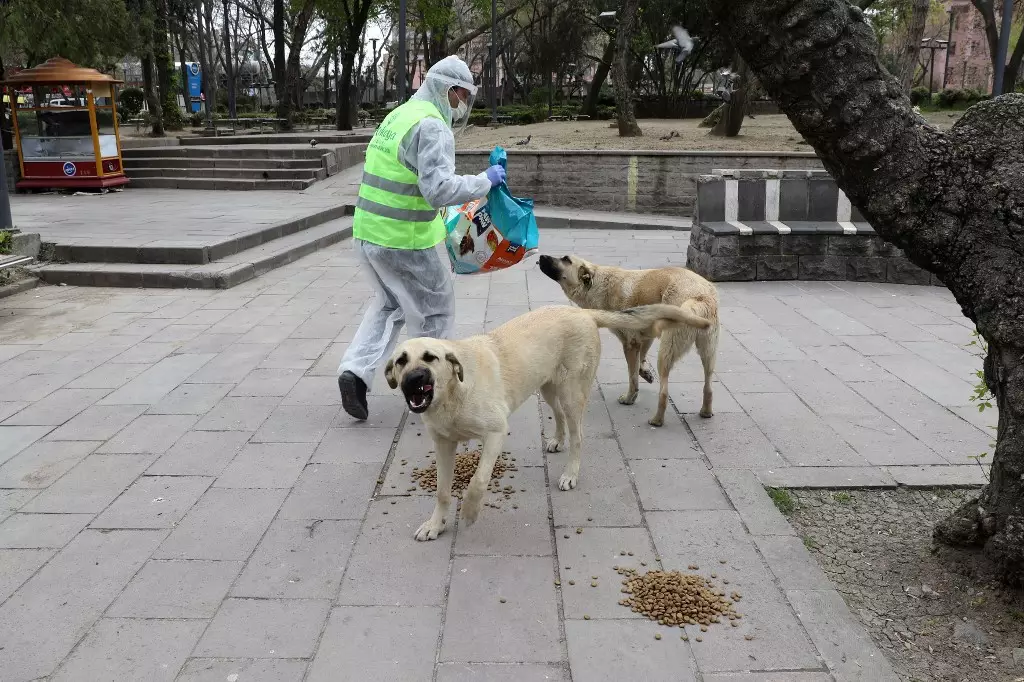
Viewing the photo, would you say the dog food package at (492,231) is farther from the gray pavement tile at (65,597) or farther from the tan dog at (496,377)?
the gray pavement tile at (65,597)

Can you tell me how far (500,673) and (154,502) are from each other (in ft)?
7.87

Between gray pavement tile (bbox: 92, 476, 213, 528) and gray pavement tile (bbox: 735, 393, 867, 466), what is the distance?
138 inches

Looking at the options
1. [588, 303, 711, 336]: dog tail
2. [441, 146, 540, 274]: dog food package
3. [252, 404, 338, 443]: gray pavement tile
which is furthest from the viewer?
[252, 404, 338, 443]: gray pavement tile

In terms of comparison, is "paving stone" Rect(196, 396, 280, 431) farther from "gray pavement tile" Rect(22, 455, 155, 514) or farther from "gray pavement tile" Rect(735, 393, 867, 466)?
"gray pavement tile" Rect(735, 393, 867, 466)

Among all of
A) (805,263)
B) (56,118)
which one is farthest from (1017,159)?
(56,118)

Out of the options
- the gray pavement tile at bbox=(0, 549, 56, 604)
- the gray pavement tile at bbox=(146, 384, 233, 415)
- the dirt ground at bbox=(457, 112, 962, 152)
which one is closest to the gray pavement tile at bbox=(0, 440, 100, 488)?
the gray pavement tile at bbox=(146, 384, 233, 415)

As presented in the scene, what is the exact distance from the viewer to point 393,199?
16.8 feet

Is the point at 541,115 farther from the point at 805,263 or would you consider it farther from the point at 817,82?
the point at 817,82

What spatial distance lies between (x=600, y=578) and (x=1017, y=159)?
95.7 inches

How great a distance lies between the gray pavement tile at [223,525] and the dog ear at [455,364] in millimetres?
1342

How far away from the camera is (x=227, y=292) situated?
9609 mm

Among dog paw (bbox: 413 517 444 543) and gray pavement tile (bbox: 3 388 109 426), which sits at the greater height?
gray pavement tile (bbox: 3 388 109 426)

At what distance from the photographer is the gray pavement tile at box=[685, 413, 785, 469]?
4.89 m

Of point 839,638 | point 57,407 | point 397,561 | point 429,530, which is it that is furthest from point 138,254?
point 839,638
